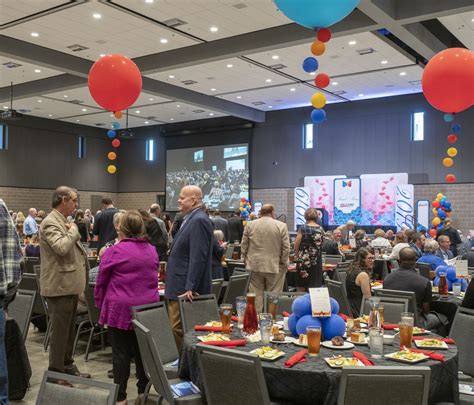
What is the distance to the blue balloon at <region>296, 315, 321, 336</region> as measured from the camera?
3.05 m

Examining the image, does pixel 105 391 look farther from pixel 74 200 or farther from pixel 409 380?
pixel 74 200

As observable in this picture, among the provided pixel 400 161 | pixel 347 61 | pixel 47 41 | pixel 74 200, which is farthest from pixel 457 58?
pixel 400 161

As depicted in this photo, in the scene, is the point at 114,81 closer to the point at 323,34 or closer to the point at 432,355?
the point at 323,34

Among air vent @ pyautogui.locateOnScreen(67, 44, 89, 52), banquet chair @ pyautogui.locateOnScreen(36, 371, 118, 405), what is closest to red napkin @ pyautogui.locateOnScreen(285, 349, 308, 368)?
banquet chair @ pyautogui.locateOnScreen(36, 371, 118, 405)

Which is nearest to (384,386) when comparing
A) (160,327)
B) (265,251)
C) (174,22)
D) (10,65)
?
(160,327)

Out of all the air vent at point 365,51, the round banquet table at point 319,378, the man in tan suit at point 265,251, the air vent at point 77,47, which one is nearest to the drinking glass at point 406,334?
the round banquet table at point 319,378

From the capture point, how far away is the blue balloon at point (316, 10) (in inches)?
134

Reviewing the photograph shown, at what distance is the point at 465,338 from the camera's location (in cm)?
366

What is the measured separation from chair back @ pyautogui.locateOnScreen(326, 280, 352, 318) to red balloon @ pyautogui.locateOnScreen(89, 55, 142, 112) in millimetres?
2983

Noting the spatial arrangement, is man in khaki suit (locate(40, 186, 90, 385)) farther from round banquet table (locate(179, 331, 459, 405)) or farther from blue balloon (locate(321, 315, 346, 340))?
blue balloon (locate(321, 315, 346, 340))

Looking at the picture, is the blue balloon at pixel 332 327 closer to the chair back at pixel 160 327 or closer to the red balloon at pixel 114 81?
the chair back at pixel 160 327

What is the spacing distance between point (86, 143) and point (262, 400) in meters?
22.0

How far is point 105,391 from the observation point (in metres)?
2.04

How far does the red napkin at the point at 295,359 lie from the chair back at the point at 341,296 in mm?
2218
